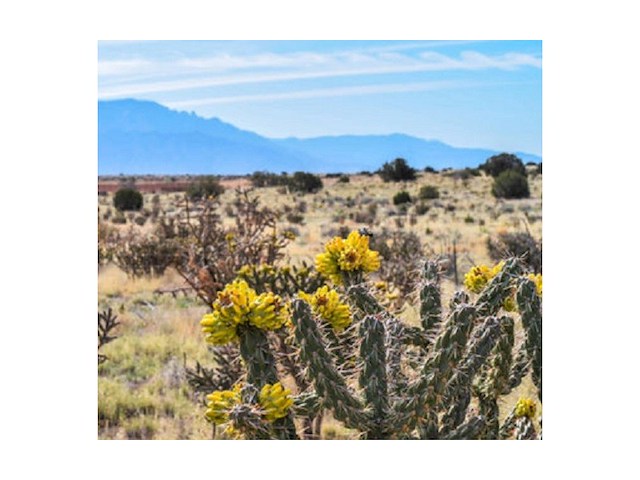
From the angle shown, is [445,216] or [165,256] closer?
[165,256]

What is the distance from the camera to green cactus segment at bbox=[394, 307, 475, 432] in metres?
2.31

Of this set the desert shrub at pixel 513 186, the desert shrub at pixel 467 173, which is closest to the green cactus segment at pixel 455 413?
the desert shrub at pixel 513 186

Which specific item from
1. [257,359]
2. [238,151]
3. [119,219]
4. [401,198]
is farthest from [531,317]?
[238,151]

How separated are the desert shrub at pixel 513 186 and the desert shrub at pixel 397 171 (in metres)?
6.95

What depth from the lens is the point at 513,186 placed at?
21.9 meters

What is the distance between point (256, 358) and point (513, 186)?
20.2 m

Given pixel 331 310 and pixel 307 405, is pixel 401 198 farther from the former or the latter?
pixel 307 405

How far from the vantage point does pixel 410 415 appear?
2367 mm

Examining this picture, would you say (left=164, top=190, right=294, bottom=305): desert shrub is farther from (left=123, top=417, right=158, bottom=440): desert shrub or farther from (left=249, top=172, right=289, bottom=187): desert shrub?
(left=249, top=172, right=289, bottom=187): desert shrub
